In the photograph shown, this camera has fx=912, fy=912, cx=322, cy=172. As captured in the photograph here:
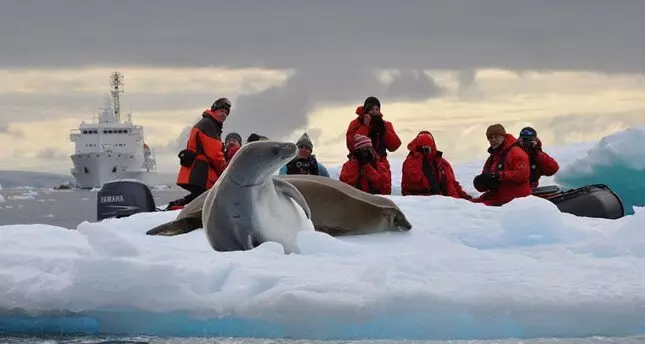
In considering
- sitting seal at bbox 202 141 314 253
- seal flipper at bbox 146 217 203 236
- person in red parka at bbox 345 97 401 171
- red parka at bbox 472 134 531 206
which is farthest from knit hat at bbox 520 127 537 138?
sitting seal at bbox 202 141 314 253

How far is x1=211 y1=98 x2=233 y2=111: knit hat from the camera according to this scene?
9344 millimetres

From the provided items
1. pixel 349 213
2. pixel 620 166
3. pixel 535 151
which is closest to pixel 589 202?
pixel 535 151

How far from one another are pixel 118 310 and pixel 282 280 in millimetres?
860

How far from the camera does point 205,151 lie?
9.47m

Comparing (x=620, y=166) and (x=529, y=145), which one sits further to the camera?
(x=620, y=166)

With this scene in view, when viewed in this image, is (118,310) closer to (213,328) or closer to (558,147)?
(213,328)

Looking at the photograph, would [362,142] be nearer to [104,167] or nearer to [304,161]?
[304,161]

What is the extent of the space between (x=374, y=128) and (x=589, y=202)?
2540mm

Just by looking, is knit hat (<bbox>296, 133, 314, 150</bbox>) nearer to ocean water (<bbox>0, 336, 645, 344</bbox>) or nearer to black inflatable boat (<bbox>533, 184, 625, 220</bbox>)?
black inflatable boat (<bbox>533, 184, 625, 220</bbox>)

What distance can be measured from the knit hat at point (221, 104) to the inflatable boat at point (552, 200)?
1.90m

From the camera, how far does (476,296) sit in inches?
183

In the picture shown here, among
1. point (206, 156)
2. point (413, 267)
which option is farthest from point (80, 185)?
point (413, 267)

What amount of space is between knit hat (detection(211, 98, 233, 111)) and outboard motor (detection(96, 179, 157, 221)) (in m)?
1.80

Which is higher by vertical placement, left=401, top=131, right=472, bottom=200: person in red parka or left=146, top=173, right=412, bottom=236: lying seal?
left=401, top=131, right=472, bottom=200: person in red parka
